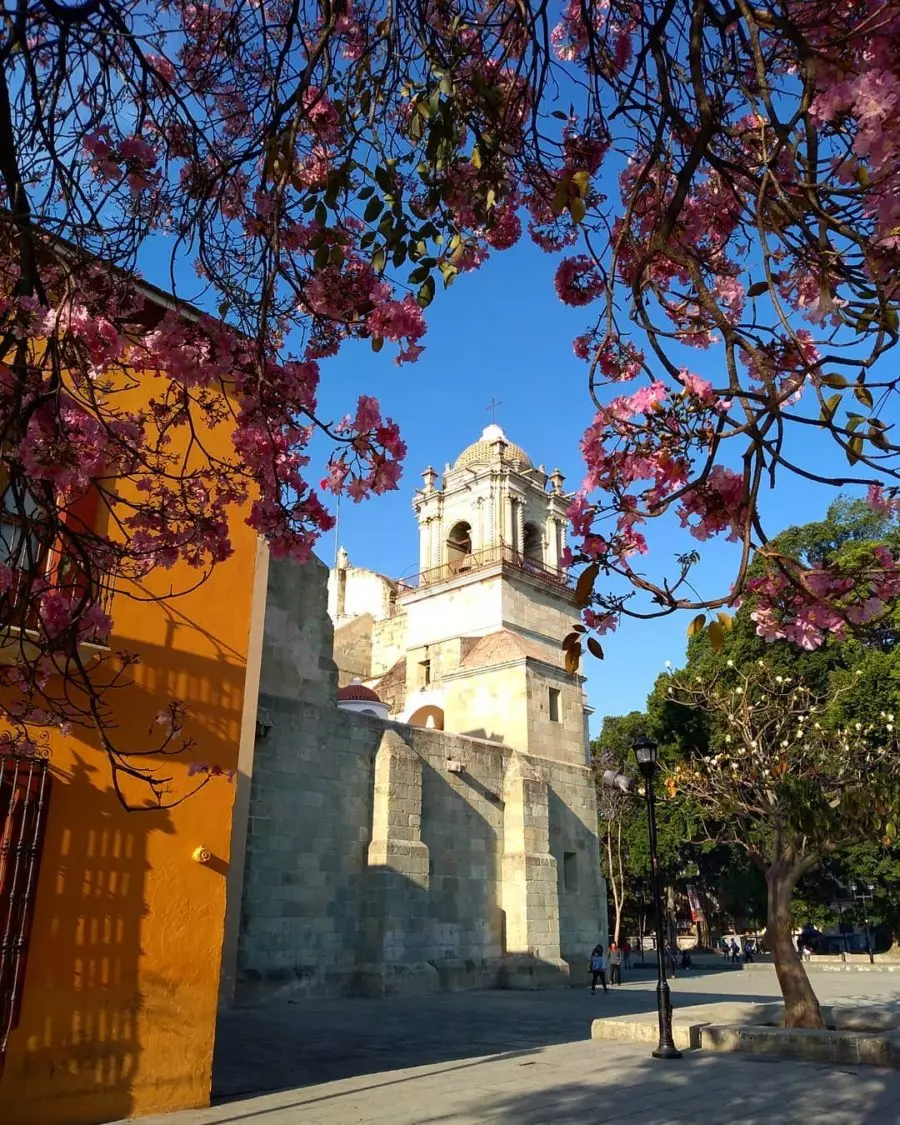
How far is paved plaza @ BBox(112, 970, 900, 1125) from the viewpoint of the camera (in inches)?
252

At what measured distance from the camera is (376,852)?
676 inches

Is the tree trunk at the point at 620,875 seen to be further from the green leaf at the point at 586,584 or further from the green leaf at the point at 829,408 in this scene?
the green leaf at the point at 829,408

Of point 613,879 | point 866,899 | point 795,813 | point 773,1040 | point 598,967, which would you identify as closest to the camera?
point 773,1040

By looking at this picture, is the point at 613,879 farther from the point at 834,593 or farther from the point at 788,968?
the point at 834,593

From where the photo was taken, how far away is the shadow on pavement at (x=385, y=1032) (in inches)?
329

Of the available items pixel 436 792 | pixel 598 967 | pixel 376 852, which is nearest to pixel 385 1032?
pixel 376 852

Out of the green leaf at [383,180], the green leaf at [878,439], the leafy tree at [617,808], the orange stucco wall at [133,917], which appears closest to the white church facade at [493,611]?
the leafy tree at [617,808]

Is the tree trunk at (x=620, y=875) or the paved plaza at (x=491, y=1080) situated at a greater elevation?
the tree trunk at (x=620, y=875)

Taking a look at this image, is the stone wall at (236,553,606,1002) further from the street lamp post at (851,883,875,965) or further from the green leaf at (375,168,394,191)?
the green leaf at (375,168,394,191)

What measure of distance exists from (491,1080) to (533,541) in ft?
73.1

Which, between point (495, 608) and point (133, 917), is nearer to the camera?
point (133, 917)

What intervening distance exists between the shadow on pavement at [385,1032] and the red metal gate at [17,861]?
2.16 meters

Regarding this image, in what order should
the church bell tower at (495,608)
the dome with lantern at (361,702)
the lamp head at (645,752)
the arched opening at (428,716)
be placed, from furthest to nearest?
the arched opening at (428,716) < the dome with lantern at (361,702) < the church bell tower at (495,608) < the lamp head at (645,752)

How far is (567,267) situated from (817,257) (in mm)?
1752
